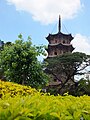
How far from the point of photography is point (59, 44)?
39969 millimetres

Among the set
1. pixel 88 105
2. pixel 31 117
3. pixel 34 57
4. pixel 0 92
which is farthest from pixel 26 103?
pixel 34 57

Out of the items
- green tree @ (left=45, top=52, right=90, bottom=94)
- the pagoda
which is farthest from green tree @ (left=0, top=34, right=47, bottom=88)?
the pagoda

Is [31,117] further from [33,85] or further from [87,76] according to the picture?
[87,76]

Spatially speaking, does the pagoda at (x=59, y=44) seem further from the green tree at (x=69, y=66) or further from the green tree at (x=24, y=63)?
the green tree at (x=24, y=63)

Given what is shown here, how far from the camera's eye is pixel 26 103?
2.03 m

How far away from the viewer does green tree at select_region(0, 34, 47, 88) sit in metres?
13.2

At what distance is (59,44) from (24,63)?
26.8 meters

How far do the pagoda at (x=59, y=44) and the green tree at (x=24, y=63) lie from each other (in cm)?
2628

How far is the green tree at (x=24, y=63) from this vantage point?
13219mm

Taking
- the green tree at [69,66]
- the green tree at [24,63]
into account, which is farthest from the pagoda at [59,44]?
the green tree at [24,63]

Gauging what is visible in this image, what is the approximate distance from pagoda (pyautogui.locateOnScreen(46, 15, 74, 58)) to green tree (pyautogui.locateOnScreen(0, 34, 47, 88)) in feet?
86.2

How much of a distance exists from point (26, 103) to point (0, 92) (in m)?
4.80

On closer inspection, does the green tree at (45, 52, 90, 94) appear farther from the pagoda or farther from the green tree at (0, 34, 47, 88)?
the green tree at (0, 34, 47, 88)

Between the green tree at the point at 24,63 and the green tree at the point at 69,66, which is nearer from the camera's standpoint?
the green tree at the point at 24,63
